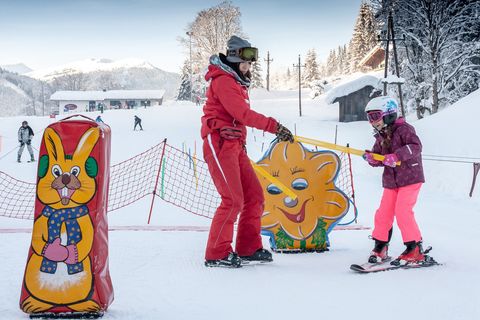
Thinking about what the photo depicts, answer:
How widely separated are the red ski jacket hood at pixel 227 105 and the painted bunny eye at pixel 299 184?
90 centimetres

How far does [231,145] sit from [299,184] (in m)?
1.12

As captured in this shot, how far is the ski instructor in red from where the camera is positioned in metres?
4.24

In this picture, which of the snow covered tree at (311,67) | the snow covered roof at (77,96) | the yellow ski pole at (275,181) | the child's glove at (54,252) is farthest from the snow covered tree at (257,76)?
the child's glove at (54,252)

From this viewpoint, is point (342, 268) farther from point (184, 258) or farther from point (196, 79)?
point (196, 79)


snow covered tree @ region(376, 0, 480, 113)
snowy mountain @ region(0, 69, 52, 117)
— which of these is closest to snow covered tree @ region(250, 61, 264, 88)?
snow covered tree @ region(376, 0, 480, 113)

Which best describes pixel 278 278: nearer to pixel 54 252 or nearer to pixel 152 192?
pixel 54 252

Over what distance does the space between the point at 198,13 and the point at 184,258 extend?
5957 centimetres

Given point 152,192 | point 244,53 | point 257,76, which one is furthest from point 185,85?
point 244,53

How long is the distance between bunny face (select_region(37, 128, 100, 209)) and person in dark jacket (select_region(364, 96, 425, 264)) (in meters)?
2.69

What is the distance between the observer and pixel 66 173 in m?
2.93

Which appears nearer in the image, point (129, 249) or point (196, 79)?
point (129, 249)

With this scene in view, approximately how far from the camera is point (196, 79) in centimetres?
6694

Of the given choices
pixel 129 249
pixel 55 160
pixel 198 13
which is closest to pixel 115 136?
pixel 129 249

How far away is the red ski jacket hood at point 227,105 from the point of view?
165 inches
